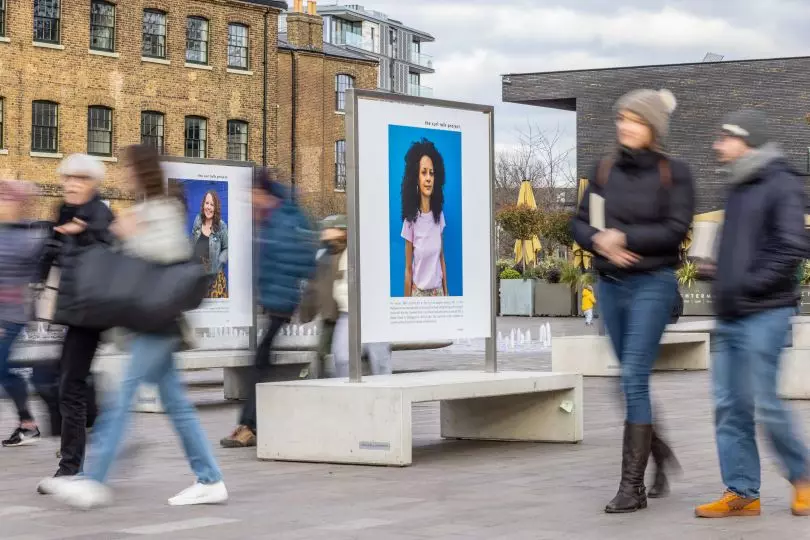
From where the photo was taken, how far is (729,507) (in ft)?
22.2

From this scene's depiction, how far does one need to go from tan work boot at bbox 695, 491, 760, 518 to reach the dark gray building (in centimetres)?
4511

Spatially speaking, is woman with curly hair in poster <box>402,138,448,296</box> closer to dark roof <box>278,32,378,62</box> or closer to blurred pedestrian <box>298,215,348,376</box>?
blurred pedestrian <box>298,215,348,376</box>

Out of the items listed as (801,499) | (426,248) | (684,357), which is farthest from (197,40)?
(801,499)

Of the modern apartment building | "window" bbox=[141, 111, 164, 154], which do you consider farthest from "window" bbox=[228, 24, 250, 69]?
the modern apartment building

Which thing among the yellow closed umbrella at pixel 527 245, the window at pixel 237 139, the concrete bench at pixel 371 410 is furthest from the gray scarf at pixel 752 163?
the window at pixel 237 139

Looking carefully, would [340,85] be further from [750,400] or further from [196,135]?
[750,400]

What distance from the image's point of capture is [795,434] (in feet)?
22.0

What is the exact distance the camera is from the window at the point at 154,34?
4862cm

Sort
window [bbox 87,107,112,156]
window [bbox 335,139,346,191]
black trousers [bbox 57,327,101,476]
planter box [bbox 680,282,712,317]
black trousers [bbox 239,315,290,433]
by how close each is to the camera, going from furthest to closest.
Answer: window [bbox 335,139,346,191], window [bbox 87,107,112,156], planter box [bbox 680,282,712,317], black trousers [bbox 239,315,290,433], black trousers [bbox 57,327,101,476]

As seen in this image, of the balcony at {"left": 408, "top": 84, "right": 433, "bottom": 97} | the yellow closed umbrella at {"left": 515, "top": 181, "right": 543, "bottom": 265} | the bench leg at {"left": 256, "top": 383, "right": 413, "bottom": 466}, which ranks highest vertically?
the balcony at {"left": 408, "top": 84, "right": 433, "bottom": 97}

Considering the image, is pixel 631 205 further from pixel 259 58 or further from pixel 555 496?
Answer: pixel 259 58

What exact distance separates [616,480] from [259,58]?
149 feet

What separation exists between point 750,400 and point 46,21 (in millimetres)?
41676

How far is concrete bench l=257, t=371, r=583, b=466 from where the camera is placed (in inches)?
355
